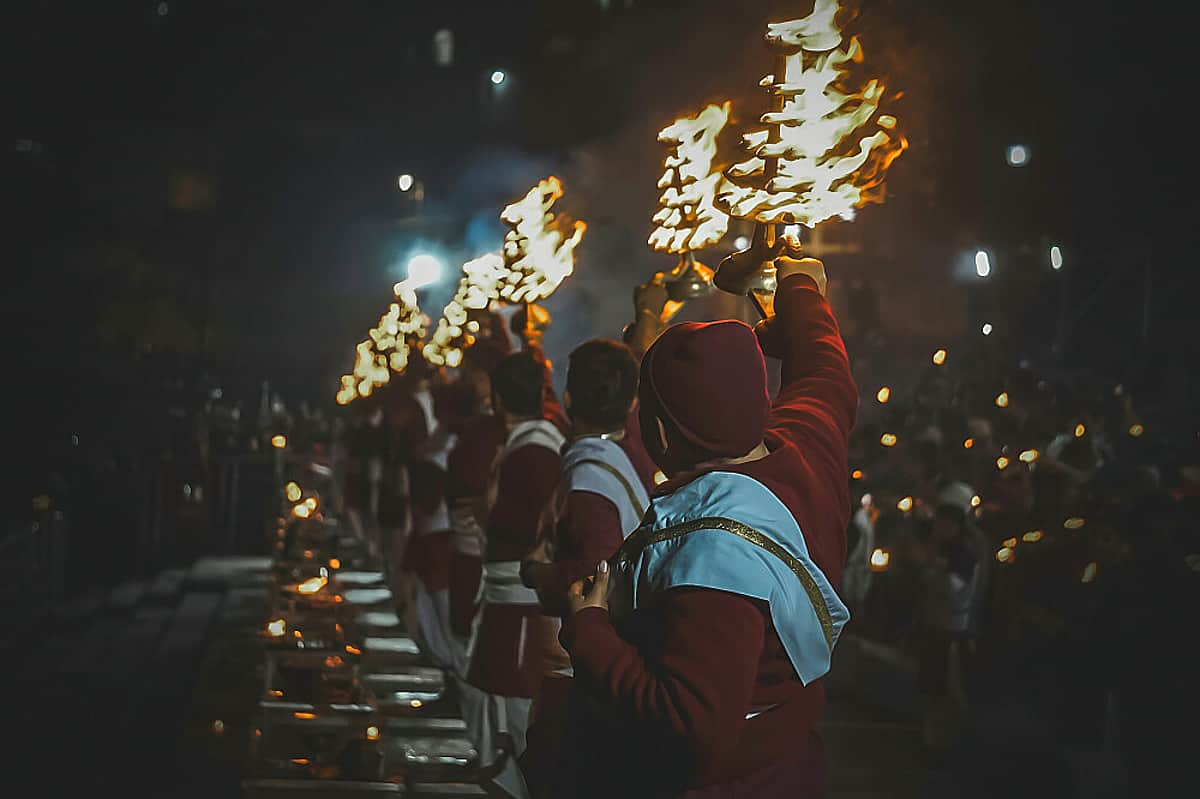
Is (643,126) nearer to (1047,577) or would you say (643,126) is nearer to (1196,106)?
(1196,106)

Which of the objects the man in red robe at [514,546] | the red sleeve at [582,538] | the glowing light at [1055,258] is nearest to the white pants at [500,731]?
the man in red robe at [514,546]

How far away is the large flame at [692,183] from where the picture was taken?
4.24m

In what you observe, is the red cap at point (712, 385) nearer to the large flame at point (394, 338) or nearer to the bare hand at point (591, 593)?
the bare hand at point (591, 593)

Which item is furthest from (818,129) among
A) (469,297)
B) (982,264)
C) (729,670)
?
(982,264)

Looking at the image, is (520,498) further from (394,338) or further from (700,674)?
(394,338)

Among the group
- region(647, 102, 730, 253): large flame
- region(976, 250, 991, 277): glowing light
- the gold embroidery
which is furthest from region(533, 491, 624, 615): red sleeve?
region(976, 250, 991, 277): glowing light

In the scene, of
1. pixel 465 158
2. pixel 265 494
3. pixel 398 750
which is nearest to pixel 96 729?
pixel 398 750

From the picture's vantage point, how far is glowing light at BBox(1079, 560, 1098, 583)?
784 centimetres

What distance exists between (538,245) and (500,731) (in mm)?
2418

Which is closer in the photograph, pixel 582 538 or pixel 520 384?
pixel 582 538

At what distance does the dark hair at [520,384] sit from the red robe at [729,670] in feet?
9.78

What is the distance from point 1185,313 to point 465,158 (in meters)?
25.1

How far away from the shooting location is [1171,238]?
423 inches

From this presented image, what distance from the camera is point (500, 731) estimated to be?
254 inches
